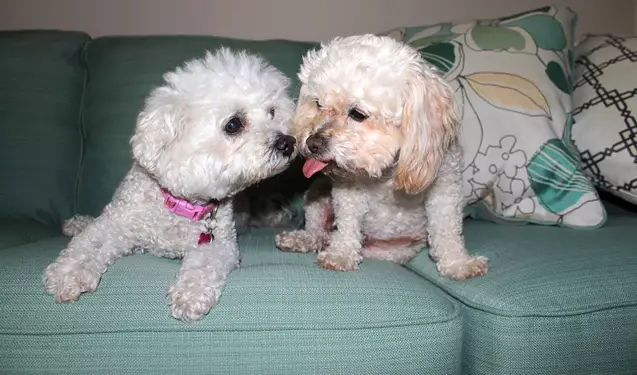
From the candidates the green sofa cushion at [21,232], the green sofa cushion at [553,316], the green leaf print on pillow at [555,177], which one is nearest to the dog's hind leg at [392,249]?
the green sofa cushion at [553,316]

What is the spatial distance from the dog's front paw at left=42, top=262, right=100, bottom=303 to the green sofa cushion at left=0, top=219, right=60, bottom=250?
1.77 ft

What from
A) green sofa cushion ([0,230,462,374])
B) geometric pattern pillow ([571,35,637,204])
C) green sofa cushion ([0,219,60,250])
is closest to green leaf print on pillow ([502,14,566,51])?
geometric pattern pillow ([571,35,637,204])

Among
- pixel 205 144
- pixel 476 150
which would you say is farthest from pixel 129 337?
pixel 476 150

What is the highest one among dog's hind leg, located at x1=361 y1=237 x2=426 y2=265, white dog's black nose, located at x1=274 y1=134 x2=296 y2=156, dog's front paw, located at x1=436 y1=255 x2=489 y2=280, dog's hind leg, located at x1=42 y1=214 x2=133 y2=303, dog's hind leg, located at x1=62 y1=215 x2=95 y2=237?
white dog's black nose, located at x1=274 y1=134 x2=296 y2=156

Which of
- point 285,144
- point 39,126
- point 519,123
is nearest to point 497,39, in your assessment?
point 519,123

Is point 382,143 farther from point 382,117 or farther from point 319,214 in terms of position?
point 319,214

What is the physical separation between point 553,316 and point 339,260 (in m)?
0.64

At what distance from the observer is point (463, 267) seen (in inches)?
65.1

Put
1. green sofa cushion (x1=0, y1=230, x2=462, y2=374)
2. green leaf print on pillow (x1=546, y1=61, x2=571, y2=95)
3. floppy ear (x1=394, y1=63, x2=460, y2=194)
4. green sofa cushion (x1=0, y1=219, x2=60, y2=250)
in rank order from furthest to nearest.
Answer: green leaf print on pillow (x1=546, y1=61, x2=571, y2=95) → green sofa cushion (x1=0, y1=219, x2=60, y2=250) → floppy ear (x1=394, y1=63, x2=460, y2=194) → green sofa cushion (x1=0, y1=230, x2=462, y2=374)

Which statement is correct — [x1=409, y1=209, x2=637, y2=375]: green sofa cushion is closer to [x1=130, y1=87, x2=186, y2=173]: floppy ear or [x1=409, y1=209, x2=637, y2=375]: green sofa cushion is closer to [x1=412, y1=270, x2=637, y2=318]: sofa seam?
[x1=412, y1=270, x2=637, y2=318]: sofa seam

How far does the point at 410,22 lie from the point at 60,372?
8.25 ft

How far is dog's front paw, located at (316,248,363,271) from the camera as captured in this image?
1637 millimetres

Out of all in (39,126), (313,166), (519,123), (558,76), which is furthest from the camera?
(39,126)

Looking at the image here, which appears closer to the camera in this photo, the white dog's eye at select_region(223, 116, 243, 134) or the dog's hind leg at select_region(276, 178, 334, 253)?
the white dog's eye at select_region(223, 116, 243, 134)
